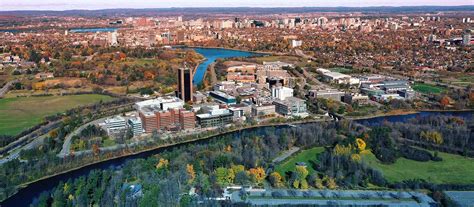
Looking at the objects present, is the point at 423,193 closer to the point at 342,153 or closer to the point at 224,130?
the point at 342,153

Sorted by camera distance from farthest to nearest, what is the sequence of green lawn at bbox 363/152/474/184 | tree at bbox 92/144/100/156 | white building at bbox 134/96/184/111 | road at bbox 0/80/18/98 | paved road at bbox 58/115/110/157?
road at bbox 0/80/18/98, white building at bbox 134/96/184/111, paved road at bbox 58/115/110/157, tree at bbox 92/144/100/156, green lawn at bbox 363/152/474/184

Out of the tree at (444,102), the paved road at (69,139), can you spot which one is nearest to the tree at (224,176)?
the paved road at (69,139)

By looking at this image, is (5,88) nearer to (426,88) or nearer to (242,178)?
(242,178)

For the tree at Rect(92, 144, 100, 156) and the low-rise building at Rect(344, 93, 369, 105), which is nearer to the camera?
the tree at Rect(92, 144, 100, 156)

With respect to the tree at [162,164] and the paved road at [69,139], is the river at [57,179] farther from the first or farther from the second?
the tree at [162,164]

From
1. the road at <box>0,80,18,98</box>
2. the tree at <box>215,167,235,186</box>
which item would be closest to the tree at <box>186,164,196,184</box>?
the tree at <box>215,167,235,186</box>

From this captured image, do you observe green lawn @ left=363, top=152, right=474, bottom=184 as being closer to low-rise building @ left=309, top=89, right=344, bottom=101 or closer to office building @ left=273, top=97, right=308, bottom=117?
office building @ left=273, top=97, right=308, bottom=117

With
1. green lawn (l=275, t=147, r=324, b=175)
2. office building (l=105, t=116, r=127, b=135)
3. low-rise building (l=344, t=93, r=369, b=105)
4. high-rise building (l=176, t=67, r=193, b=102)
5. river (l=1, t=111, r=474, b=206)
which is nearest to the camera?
river (l=1, t=111, r=474, b=206)
